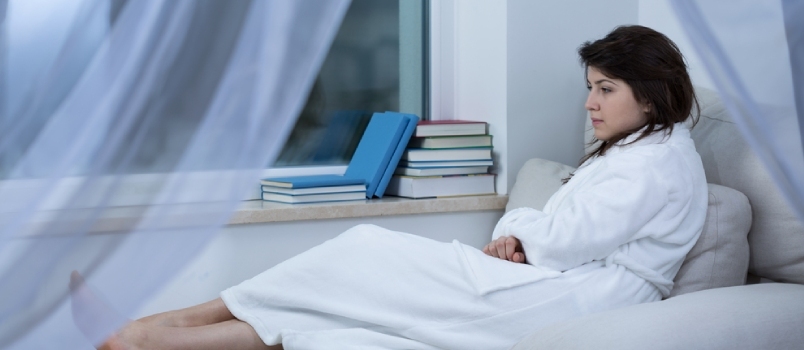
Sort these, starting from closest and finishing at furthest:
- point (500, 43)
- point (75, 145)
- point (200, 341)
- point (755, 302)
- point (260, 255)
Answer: point (75, 145) < point (755, 302) < point (200, 341) < point (260, 255) < point (500, 43)

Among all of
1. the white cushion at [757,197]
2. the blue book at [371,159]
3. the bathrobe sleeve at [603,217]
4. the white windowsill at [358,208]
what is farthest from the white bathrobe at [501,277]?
the blue book at [371,159]

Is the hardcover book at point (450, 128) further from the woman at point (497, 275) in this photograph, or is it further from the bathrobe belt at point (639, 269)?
the bathrobe belt at point (639, 269)

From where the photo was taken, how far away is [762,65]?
0.83 m

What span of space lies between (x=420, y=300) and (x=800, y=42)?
2.74 feet

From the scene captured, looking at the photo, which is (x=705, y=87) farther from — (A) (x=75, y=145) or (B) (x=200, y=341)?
(A) (x=75, y=145)

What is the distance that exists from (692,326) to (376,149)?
1193mm

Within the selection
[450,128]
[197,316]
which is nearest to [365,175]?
[450,128]

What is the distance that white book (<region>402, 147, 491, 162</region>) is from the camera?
216 cm

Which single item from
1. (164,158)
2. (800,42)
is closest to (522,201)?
(800,42)

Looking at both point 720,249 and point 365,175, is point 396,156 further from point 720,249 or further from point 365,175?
point 720,249

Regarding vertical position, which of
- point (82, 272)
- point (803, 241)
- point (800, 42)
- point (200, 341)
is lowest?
point (200, 341)

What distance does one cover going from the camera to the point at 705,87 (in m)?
1.97

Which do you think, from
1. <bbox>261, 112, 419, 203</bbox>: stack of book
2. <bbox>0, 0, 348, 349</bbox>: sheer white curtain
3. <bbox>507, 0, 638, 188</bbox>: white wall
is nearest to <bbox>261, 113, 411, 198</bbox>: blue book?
<bbox>261, 112, 419, 203</bbox>: stack of book

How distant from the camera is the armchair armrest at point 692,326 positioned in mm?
1130
